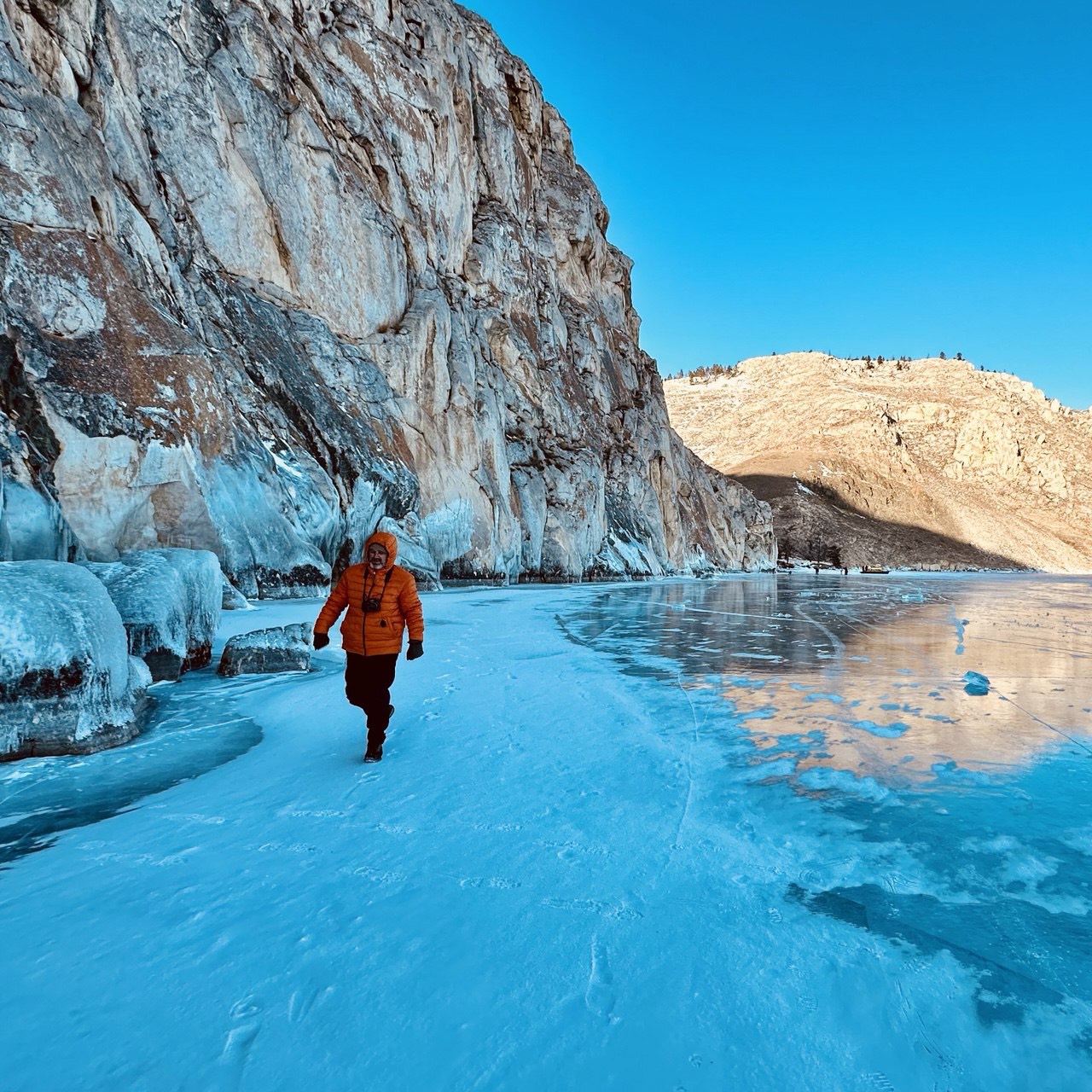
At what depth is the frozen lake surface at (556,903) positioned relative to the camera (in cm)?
177

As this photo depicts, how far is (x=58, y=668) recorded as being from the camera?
445 cm

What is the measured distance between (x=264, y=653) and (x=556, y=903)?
588 cm

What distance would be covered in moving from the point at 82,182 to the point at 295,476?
693 cm

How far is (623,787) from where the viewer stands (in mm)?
3848

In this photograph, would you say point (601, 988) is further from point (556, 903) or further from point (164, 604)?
point (164, 604)

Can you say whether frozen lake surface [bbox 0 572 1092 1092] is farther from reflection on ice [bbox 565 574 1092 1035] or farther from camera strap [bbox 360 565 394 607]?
camera strap [bbox 360 565 394 607]

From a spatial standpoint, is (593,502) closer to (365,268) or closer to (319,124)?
(365,268)

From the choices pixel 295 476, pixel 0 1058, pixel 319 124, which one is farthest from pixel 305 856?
pixel 319 124

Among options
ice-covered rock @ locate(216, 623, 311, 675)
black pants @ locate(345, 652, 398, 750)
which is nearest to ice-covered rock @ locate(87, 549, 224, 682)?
ice-covered rock @ locate(216, 623, 311, 675)

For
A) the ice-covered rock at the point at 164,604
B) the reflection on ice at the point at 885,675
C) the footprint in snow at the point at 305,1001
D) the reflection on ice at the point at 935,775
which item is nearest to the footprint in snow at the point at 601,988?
the footprint in snow at the point at 305,1001

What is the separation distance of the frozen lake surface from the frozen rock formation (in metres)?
0.25

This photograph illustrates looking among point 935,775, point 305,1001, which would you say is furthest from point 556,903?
point 935,775

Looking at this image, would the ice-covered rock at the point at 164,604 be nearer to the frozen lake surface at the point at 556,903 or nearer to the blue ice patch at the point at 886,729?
the frozen lake surface at the point at 556,903

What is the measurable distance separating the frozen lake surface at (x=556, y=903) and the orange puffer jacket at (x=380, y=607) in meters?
0.82
